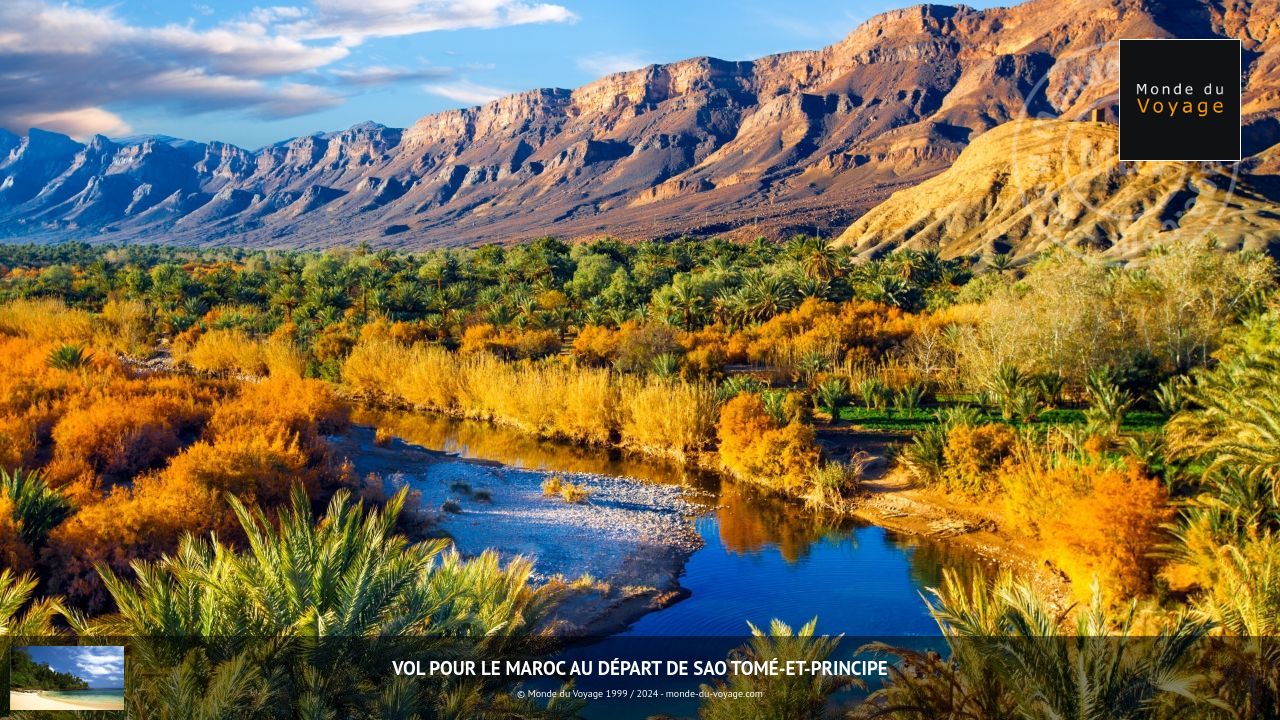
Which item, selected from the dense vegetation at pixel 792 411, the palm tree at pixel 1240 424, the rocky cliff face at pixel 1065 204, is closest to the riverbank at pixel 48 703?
the dense vegetation at pixel 792 411

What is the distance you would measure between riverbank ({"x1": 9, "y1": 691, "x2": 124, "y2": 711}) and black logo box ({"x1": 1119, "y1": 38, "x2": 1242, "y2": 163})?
17924mm

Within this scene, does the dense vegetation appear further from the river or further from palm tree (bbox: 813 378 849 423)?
the river

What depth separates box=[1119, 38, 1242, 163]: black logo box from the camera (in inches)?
652

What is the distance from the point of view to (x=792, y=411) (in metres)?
21.1

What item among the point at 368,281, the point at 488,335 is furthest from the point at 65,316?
the point at 488,335

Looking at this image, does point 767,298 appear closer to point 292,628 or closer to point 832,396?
point 832,396

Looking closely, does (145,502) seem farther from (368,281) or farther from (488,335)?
(368,281)

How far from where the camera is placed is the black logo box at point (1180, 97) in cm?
1656

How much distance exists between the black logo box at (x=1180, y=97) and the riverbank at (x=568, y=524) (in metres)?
11.6

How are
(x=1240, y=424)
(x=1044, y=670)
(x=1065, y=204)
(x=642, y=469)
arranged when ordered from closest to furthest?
(x=1044, y=670)
(x=1240, y=424)
(x=642, y=469)
(x=1065, y=204)

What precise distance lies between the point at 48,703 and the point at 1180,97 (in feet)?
66.6

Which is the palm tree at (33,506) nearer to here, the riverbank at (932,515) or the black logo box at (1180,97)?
the riverbank at (932,515)

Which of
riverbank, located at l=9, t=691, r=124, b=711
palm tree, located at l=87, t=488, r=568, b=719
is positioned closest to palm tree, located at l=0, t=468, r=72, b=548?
palm tree, located at l=87, t=488, r=568, b=719

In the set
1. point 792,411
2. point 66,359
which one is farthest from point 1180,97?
point 66,359
